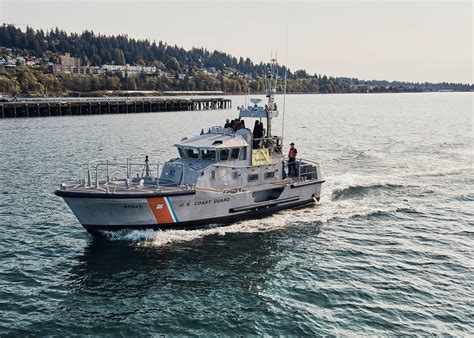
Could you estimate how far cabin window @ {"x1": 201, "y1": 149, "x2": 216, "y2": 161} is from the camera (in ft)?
70.8

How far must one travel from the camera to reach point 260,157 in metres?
23.4

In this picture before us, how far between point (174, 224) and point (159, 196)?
66.3 inches

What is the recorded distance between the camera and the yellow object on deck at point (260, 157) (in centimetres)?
2303

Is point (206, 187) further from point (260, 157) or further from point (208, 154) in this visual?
point (260, 157)

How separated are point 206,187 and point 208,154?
1626 mm

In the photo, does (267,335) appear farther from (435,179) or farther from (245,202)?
(435,179)

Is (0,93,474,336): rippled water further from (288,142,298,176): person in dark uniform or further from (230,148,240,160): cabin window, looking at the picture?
(230,148,240,160): cabin window

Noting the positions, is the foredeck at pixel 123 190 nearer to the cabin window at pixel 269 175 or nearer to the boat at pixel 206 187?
the boat at pixel 206 187

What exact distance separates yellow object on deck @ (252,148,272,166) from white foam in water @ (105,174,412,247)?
282 centimetres

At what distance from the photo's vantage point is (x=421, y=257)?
62.6 ft

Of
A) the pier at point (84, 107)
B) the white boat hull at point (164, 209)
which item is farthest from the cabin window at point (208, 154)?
the pier at point (84, 107)

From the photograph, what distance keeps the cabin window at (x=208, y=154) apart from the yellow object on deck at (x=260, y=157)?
2271 millimetres

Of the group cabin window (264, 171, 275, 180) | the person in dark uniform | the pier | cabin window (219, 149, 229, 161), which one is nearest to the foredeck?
cabin window (219, 149, 229, 161)

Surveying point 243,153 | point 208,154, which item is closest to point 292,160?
point 243,153
